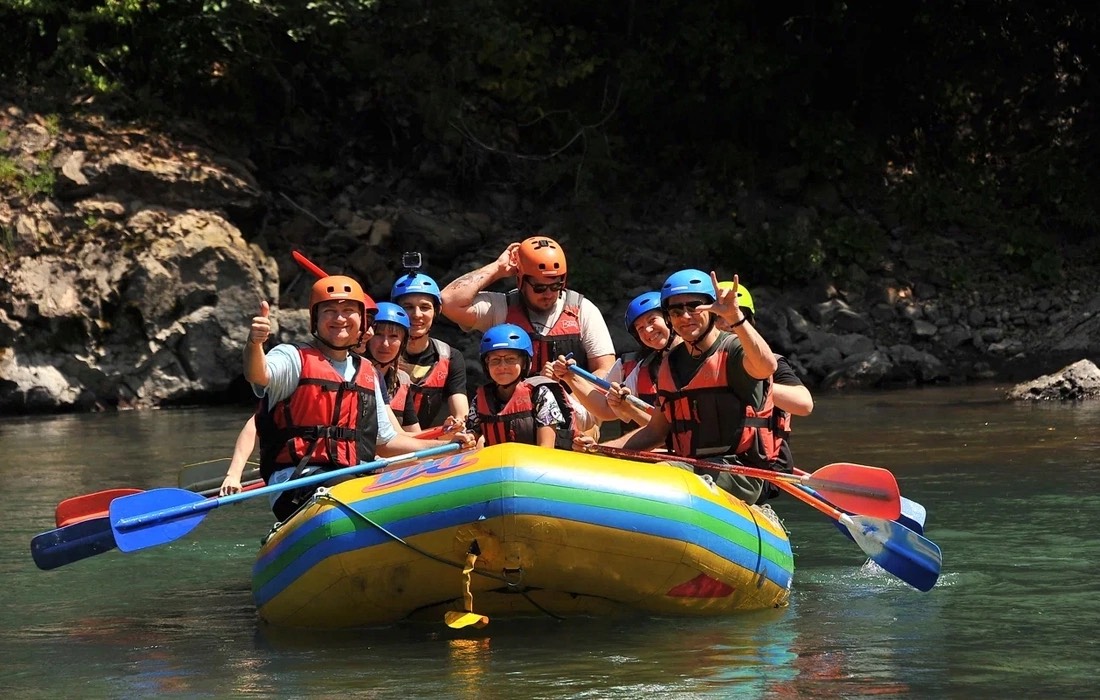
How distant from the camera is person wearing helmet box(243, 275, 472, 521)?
5930mm

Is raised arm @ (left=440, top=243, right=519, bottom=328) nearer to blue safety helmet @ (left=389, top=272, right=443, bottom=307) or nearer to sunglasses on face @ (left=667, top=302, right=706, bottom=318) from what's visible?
blue safety helmet @ (left=389, top=272, right=443, bottom=307)

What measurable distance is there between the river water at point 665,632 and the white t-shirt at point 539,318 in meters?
1.34

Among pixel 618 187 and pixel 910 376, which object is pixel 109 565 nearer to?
pixel 910 376

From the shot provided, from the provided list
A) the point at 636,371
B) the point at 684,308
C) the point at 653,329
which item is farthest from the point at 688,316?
the point at 653,329

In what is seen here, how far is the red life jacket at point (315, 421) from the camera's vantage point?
594cm

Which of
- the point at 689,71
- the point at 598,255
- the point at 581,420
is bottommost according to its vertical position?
the point at 581,420

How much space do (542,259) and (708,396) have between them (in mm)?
1235

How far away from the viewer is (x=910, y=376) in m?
14.8

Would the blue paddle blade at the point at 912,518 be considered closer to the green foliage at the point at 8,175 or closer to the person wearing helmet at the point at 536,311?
the person wearing helmet at the point at 536,311

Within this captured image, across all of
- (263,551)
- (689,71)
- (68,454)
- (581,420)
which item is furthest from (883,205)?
(263,551)

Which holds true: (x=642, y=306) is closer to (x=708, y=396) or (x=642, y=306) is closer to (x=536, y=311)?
(x=536, y=311)

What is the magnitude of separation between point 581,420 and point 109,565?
2388mm

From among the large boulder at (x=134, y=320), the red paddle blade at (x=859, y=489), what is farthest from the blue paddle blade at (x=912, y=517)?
the large boulder at (x=134, y=320)

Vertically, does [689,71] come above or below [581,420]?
above
